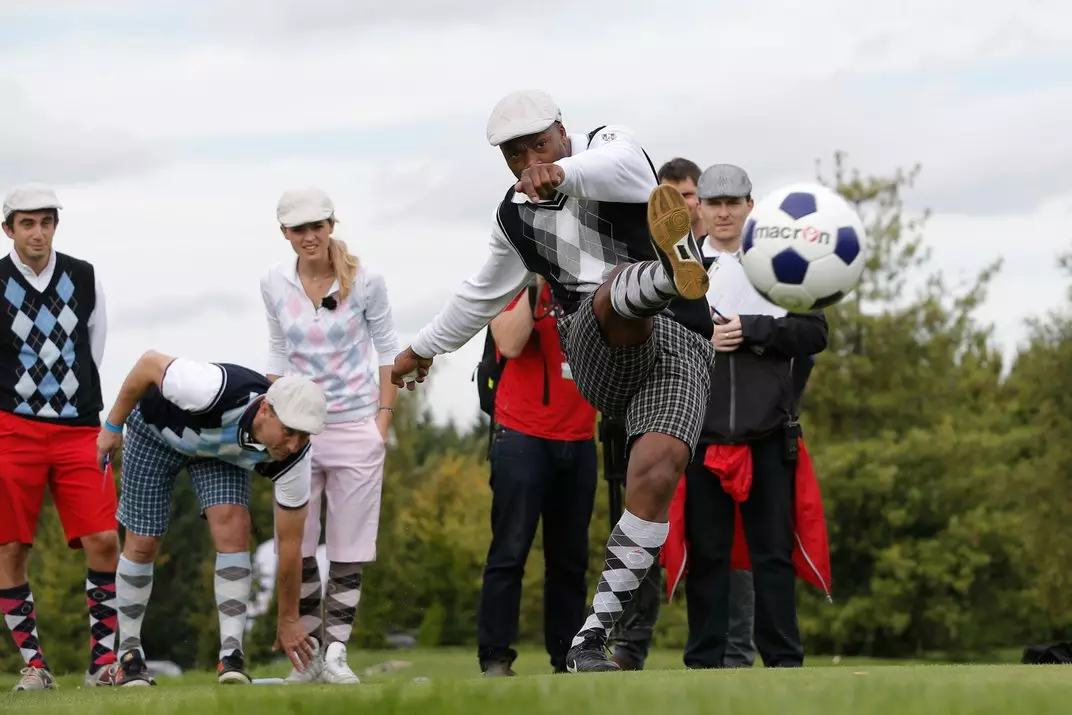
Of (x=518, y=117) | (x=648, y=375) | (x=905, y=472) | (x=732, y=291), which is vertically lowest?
(x=905, y=472)

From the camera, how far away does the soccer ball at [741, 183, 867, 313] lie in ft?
24.4

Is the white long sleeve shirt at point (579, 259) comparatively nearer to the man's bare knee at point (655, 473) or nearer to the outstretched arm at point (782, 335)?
the man's bare knee at point (655, 473)

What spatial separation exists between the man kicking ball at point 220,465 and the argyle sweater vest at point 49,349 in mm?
741

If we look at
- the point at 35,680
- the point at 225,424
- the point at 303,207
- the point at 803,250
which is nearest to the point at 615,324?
the point at 803,250

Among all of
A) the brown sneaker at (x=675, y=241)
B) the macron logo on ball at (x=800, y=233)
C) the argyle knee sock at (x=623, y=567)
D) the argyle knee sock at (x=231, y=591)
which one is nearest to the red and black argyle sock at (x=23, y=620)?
the argyle knee sock at (x=231, y=591)

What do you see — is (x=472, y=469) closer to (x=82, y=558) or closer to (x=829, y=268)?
(x=82, y=558)

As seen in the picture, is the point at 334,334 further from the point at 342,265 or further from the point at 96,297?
the point at 96,297

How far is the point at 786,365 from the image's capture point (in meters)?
8.30

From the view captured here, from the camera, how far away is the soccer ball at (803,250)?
7441 mm

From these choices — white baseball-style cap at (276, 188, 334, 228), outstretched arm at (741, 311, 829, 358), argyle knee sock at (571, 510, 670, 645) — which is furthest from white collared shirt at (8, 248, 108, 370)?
A: argyle knee sock at (571, 510, 670, 645)

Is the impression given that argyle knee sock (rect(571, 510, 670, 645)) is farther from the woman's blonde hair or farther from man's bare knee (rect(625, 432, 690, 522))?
the woman's blonde hair

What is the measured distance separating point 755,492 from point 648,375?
193 cm

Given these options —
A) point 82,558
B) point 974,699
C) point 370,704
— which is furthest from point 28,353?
point 82,558

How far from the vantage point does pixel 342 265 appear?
8984 millimetres
